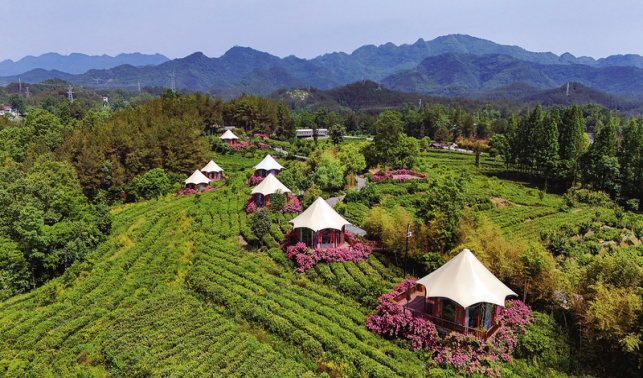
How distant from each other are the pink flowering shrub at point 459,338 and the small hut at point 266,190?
15.7m

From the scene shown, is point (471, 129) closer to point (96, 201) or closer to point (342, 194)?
point (342, 194)

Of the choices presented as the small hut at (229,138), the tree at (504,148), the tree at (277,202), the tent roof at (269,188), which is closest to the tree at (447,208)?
the tree at (277,202)

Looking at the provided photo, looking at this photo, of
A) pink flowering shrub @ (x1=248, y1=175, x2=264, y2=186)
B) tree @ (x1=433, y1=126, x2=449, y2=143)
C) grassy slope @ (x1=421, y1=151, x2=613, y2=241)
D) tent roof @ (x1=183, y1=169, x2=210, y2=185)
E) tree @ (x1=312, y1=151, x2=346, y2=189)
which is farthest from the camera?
tree @ (x1=433, y1=126, x2=449, y2=143)

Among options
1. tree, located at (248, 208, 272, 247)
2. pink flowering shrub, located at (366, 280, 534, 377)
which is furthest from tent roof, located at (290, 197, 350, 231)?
pink flowering shrub, located at (366, 280, 534, 377)

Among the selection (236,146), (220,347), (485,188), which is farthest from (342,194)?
(236,146)

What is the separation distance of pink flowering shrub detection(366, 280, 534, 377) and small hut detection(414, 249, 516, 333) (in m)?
0.62

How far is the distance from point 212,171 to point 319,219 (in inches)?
933

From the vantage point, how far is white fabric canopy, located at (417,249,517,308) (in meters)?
14.1

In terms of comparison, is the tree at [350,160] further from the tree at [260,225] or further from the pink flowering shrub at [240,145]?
the pink flowering shrub at [240,145]

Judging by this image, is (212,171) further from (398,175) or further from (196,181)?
(398,175)

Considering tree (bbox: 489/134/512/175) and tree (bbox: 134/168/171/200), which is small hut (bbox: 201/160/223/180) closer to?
tree (bbox: 134/168/171/200)

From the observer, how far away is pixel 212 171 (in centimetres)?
4188

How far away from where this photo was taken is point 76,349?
14.6 metres

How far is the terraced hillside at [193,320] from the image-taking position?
43.2 feet
